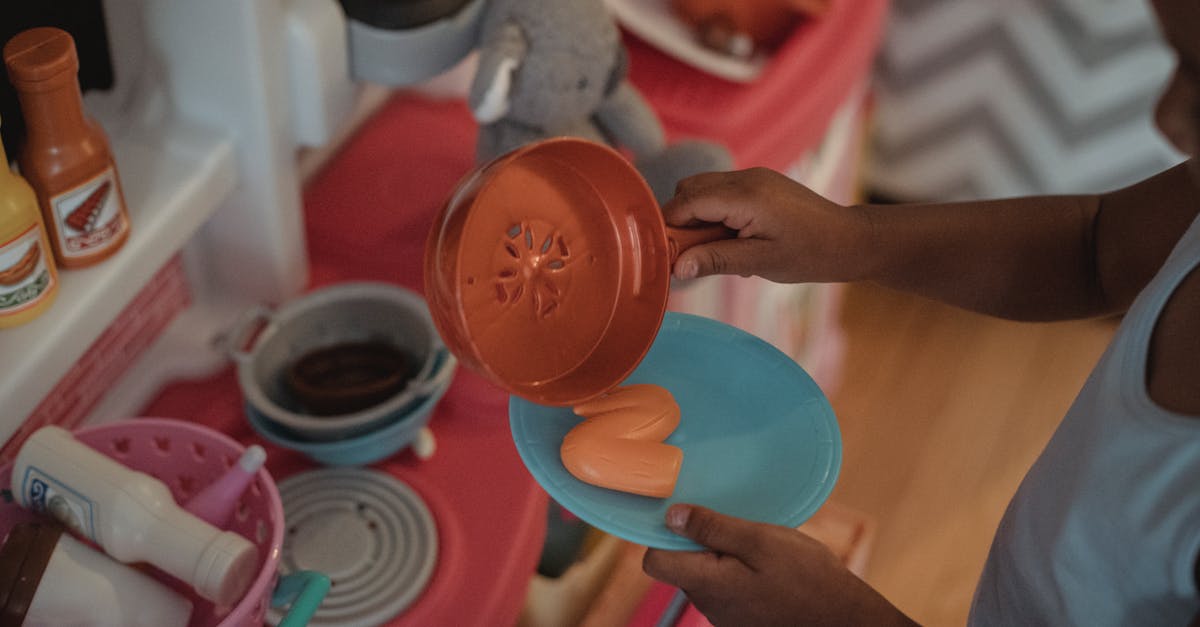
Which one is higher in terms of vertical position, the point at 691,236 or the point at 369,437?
the point at 691,236

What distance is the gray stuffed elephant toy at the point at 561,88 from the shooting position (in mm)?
868

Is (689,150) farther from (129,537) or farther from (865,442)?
(865,442)

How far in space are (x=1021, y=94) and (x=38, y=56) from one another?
160 cm

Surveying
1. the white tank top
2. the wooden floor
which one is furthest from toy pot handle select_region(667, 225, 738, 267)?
the wooden floor

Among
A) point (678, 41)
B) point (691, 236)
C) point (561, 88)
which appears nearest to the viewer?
point (691, 236)

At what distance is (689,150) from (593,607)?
15.7 inches

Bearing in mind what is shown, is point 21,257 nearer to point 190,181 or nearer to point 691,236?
point 190,181

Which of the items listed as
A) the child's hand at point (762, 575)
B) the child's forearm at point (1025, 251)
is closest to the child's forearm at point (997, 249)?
the child's forearm at point (1025, 251)

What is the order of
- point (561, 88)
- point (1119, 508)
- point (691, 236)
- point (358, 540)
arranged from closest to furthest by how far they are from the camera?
1. point (1119, 508)
2. point (691, 236)
3. point (358, 540)
4. point (561, 88)

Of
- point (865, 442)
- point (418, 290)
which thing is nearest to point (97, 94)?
point (418, 290)

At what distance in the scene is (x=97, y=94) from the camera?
2.79 ft

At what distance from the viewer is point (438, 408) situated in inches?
35.3

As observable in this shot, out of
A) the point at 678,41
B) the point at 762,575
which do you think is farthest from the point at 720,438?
the point at 678,41

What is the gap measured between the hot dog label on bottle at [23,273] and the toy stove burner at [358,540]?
22 centimetres
